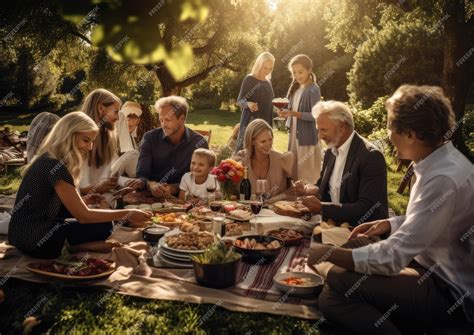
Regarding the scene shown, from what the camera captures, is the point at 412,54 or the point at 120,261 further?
the point at 412,54

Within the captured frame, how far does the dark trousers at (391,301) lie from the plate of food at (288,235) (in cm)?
111

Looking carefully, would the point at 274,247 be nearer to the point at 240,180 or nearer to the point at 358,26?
the point at 240,180

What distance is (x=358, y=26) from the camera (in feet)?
49.8

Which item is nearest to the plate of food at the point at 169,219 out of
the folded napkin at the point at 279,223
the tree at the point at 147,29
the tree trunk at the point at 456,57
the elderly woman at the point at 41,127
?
the folded napkin at the point at 279,223

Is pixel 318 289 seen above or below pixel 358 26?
below

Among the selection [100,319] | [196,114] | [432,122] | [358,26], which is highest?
[358,26]

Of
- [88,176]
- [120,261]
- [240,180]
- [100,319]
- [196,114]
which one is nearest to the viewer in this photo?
[100,319]

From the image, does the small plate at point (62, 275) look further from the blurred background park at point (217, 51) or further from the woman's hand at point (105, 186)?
the woman's hand at point (105, 186)

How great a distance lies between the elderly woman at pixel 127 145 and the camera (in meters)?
6.44

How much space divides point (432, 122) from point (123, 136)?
5650 millimetres

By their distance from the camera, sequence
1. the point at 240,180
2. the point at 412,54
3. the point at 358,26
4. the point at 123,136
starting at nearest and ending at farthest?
the point at 240,180 → the point at 123,136 → the point at 358,26 → the point at 412,54

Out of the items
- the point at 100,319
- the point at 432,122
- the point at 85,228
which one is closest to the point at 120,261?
the point at 85,228

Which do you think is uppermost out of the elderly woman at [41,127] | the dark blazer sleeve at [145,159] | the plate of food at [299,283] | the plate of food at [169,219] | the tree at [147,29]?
the tree at [147,29]

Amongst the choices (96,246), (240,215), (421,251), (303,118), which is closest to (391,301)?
(421,251)
